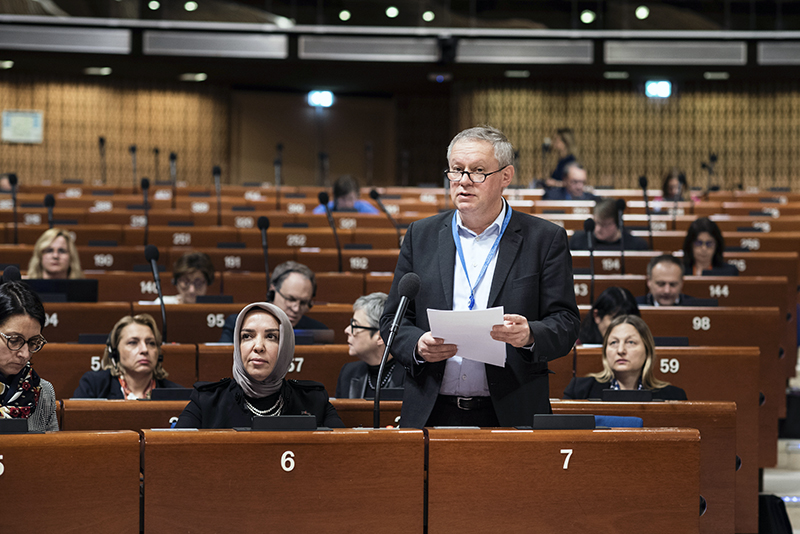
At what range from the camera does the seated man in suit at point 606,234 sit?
5.54 m

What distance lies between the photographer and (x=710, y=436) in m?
2.54

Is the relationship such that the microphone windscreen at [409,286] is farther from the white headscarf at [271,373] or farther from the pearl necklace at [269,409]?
the pearl necklace at [269,409]

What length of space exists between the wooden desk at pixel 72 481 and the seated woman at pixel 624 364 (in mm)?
1896

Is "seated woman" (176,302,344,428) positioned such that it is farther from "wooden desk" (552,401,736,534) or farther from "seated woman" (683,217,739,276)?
"seated woman" (683,217,739,276)

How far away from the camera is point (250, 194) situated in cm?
970

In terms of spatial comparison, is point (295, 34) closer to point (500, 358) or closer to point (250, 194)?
point (250, 194)

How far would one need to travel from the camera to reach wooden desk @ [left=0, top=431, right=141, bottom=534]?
5.52ft

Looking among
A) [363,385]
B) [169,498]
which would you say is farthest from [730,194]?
[169,498]

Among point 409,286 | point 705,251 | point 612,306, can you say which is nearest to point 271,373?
point 409,286

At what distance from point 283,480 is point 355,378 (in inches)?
57.7

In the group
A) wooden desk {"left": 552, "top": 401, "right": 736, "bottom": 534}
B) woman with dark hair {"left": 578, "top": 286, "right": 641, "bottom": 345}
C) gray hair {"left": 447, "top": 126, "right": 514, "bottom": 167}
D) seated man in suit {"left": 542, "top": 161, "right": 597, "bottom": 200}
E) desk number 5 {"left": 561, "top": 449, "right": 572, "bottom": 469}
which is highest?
seated man in suit {"left": 542, "top": 161, "right": 597, "bottom": 200}

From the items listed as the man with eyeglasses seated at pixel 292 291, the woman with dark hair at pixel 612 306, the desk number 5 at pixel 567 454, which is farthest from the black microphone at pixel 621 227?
the desk number 5 at pixel 567 454

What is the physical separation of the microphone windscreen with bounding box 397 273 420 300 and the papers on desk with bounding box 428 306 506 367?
0.33 feet

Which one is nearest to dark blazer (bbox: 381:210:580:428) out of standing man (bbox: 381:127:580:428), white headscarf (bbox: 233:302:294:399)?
standing man (bbox: 381:127:580:428)
